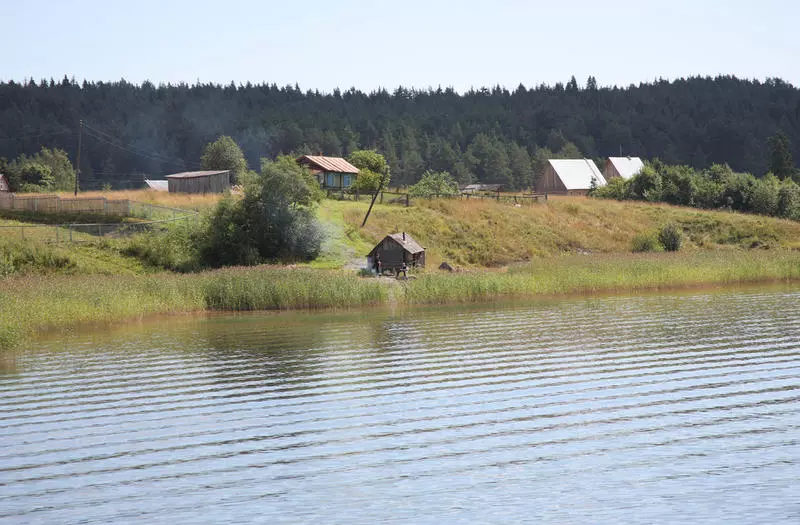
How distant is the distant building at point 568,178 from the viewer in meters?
132

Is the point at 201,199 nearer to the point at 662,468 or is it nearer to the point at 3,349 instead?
→ the point at 3,349

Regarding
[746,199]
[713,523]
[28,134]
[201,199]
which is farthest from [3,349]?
[28,134]

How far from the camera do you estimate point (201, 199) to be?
265 ft

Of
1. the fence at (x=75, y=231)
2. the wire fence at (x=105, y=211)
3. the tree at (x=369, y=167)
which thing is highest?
the tree at (x=369, y=167)

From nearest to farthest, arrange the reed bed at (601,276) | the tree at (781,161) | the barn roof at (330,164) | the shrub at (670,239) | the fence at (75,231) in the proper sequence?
the reed bed at (601,276) < the fence at (75,231) < the shrub at (670,239) < the barn roof at (330,164) < the tree at (781,161)

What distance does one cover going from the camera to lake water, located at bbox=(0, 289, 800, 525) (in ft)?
49.8

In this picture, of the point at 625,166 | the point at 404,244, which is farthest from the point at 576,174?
the point at 404,244

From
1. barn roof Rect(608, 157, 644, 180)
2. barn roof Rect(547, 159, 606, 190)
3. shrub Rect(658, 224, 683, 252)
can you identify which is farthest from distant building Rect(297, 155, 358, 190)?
barn roof Rect(608, 157, 644, 180)

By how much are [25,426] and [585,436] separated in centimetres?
1267

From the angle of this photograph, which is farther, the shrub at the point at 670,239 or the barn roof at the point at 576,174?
→ the barn roof at the point at 576,174

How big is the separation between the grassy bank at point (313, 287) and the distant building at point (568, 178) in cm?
7192

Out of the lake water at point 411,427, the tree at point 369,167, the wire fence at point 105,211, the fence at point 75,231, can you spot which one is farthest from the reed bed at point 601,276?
the tree at point 369,167

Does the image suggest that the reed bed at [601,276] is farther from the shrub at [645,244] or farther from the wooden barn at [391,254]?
the shrub at [645,244]

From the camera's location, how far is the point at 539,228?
84500 millimetres
